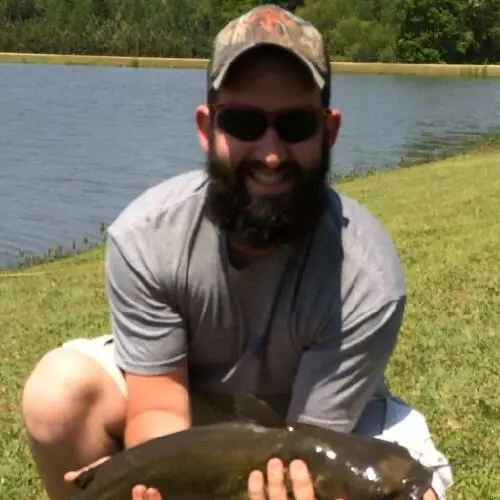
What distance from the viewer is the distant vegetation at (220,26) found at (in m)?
79.5

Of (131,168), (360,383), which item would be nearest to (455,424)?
(360,383)

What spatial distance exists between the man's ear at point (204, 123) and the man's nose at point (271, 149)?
224 mm

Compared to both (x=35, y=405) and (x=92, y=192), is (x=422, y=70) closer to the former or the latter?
(x=92, y=192)

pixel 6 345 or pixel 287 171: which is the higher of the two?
pixel 287 171

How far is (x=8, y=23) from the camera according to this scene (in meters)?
101

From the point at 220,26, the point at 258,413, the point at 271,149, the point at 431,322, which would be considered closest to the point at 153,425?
the point at 258,413

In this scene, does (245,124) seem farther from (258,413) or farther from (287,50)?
(258,413)

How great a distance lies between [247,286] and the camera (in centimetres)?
319

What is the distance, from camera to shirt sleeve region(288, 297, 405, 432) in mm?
3141

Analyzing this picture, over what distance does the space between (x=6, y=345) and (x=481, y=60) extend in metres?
77.5

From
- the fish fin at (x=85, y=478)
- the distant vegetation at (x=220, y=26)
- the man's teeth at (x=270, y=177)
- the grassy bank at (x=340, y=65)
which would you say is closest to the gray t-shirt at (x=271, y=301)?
the man's teeth at (x=270, y=177)

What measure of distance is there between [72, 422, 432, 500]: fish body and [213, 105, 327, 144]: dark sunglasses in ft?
2.66

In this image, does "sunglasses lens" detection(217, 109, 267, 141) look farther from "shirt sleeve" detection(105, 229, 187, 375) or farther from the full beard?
"shirt sleeve" detection(105, 229, 187, 375)

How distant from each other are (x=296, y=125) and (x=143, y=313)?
0.75 meters
